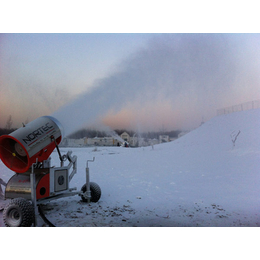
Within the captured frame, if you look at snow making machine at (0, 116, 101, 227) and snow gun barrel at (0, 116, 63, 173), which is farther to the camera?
snow gun barrel at (0, 116, 63, 173)

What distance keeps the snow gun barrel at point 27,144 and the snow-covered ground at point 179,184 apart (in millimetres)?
829

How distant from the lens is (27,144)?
3.81 metres

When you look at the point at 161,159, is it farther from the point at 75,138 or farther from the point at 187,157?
the point at 75,138

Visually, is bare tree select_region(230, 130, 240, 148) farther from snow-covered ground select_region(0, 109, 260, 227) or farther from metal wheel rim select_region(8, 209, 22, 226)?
metal wheel rim select_region(8, 209, 22, 226)

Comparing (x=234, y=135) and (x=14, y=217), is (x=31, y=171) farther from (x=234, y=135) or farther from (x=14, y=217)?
(x=234, y=135)

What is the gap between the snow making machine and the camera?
140 inches

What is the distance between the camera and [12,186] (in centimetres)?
414

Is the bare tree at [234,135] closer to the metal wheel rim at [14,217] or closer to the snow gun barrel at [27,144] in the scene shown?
the snow gun barrel at [27,144]

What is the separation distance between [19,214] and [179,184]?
15.1 ft

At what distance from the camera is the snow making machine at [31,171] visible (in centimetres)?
355

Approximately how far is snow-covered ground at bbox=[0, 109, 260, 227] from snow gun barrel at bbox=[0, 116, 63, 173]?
83 centimetres

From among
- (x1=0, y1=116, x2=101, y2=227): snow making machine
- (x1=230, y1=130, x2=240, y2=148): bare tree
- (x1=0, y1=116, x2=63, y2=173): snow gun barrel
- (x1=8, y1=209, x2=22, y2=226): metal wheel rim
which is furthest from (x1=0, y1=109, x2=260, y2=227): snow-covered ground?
(x1=0, y1=116, x2=63, y2=173): snow gun barrel

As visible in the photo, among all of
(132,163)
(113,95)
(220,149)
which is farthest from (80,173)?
(220,149)

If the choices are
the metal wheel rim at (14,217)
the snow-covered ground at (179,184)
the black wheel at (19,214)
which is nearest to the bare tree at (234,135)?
the snow-covered ground at (179,184)
